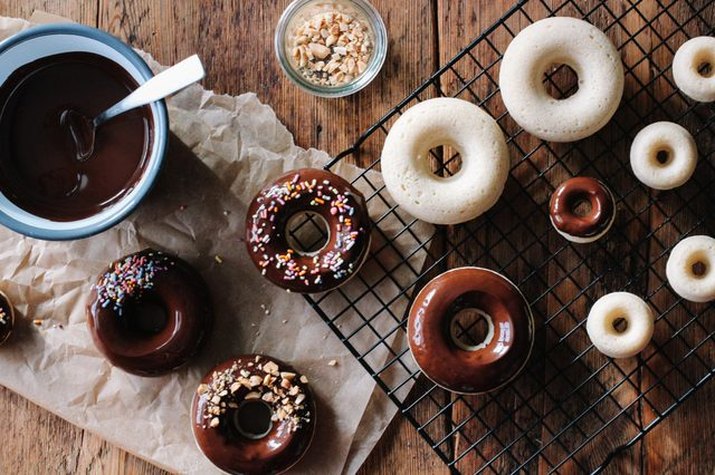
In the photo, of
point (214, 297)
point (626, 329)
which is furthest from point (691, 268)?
point (214, 297)

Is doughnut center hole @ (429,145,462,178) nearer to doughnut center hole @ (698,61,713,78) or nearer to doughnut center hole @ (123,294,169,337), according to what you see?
doughnut center hole @ (698,61,713,78)

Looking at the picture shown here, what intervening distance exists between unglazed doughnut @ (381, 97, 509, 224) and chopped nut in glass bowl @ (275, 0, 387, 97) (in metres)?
0.16

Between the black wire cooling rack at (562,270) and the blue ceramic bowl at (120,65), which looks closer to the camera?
the blue ceramic bowl at (120,65)

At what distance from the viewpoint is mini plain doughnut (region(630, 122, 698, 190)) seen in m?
1.69

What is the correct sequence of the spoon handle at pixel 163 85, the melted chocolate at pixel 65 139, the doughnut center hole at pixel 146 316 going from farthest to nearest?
1. the doughnut center hole at pixel 146 316
2. the melted chocolate at pixel 65 139
3. the spoon handle at pixel 163 85

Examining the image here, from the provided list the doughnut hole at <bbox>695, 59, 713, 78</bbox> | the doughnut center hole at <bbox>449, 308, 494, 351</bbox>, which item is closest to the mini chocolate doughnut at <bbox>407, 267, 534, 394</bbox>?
the doughnut center hole at <bbox>449, 308, 494, 351</bbox>

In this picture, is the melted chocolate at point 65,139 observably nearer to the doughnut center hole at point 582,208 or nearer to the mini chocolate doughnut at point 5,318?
the mini chocolate doughnut at point 5,318

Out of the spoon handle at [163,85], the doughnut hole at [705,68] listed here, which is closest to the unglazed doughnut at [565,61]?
the doughnut hole at [705,68]

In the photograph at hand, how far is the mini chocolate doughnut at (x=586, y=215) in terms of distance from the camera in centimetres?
167

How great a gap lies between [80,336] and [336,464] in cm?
60

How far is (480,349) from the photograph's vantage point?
1704 millimetres

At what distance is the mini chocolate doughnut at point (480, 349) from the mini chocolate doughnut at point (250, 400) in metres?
0.27

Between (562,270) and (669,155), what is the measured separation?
31 cm

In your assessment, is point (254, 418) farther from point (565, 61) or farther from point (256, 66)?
point (565, 61)
